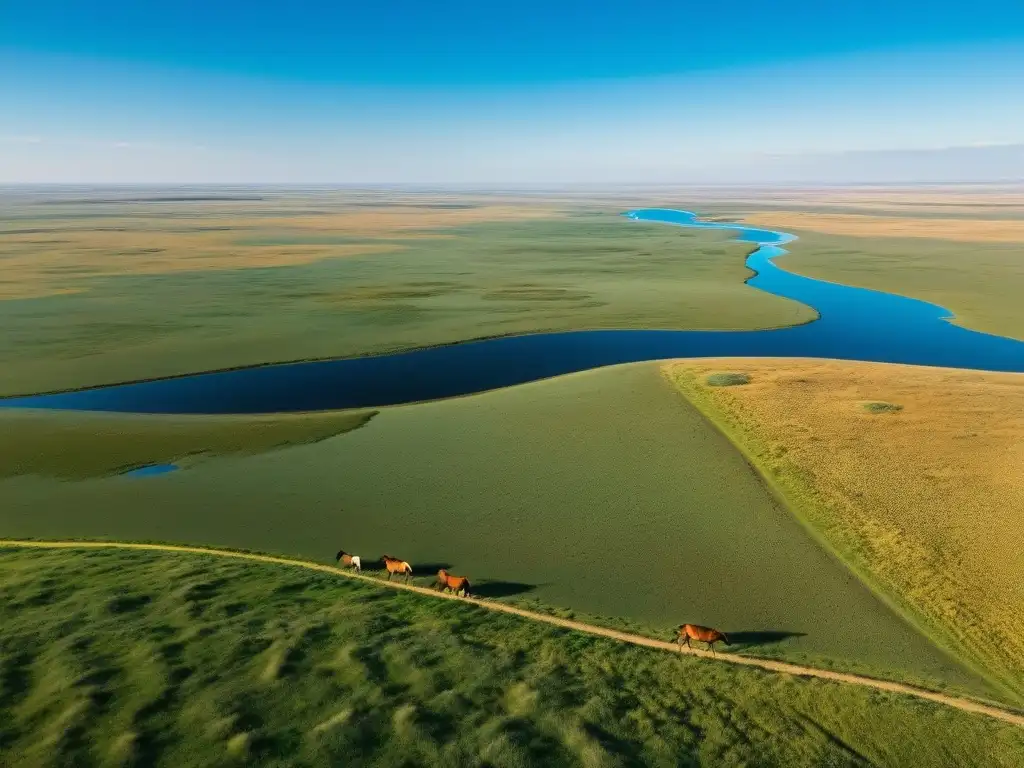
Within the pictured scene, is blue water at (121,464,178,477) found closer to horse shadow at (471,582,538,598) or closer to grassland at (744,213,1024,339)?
horse shadow at (471,582,538,598)

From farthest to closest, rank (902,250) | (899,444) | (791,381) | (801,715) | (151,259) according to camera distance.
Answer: (902,250), (151,259), (791,381), (899,444), (801,715)

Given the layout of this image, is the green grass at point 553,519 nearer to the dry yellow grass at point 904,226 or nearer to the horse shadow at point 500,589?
the horse shadow at point 500,589

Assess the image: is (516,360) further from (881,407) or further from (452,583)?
(452,583)

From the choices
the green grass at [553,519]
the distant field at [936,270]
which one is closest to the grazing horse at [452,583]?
the green grass at [553,519]

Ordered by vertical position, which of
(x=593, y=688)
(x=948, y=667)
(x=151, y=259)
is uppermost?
(x=151, y=259)

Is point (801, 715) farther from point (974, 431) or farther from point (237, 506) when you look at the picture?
point (974, 431)

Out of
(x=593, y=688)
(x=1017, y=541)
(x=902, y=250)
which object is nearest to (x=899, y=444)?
(x=1017, y=541)
